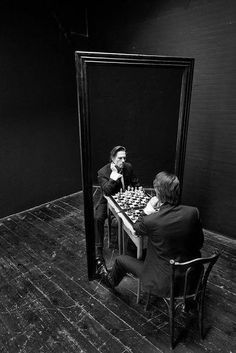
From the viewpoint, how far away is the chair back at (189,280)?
1878 millimetres

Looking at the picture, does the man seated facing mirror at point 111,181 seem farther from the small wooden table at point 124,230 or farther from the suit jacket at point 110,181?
the small wooden table at point 124,230

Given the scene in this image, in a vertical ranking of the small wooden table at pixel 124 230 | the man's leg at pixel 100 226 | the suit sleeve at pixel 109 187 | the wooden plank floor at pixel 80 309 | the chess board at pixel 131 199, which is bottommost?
the wooden plank floor at pixel 80 309

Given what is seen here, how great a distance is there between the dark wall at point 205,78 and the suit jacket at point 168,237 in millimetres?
1865

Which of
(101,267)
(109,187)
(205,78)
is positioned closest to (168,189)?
(109,187)

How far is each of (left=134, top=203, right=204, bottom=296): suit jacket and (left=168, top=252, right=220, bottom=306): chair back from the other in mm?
69

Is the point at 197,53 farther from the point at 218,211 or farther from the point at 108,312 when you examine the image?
the point at 108,312

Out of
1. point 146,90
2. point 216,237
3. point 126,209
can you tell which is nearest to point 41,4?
point 146,90

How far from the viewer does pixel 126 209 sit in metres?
2.71

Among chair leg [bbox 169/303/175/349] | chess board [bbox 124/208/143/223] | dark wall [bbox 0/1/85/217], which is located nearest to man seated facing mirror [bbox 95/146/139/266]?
chess board [bbox 124/208/143/223]

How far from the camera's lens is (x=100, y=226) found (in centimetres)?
329

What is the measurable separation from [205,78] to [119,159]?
162 centimetres

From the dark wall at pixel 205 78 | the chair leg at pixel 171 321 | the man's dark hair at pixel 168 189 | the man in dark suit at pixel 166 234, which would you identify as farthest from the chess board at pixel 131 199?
the dark wall at pixel 205 78

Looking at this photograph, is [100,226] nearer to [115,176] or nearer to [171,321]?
[115,176]

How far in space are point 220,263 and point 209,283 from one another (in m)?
0.42
